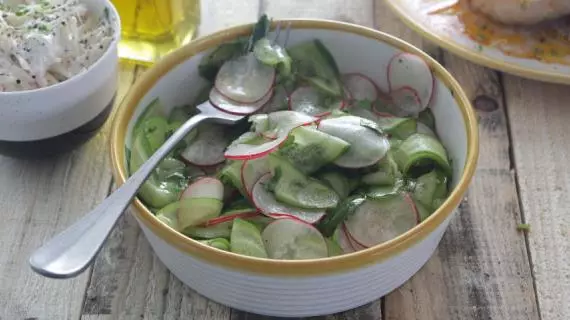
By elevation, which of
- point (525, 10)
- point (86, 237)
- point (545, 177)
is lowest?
Result: point (545, 177)

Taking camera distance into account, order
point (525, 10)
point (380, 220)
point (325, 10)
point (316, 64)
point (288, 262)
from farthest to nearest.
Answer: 1. point (325, 10)
2. point (525, 10)
3. point (316, 64)
4. point (380, 220)
5. point (288, 262)

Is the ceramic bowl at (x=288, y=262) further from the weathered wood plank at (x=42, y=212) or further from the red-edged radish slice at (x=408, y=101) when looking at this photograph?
the weathered wood plank at (x=42, y=212)

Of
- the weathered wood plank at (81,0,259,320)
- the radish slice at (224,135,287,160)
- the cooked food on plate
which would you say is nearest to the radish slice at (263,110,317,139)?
the radish slice at (224,135,287,160)

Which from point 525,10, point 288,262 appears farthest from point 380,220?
point 525,10

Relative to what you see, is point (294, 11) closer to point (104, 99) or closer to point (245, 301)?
point (104, 99)

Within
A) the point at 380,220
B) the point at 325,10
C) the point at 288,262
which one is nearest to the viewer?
the point at 288,262

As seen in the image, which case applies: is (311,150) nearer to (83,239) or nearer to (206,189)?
(206,189)
